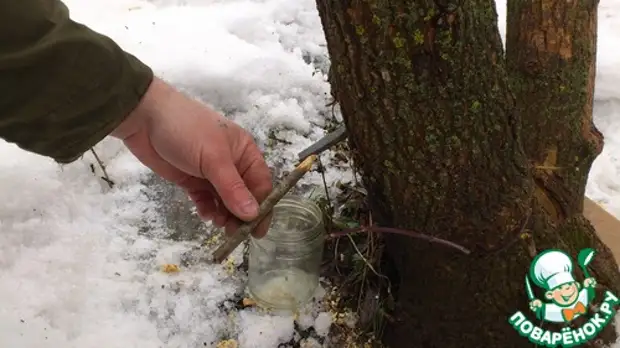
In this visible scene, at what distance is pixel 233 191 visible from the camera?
1.24m

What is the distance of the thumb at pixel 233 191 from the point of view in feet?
4.05

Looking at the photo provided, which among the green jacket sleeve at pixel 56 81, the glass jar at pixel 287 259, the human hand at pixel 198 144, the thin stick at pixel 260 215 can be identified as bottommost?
the glass jar at pixel 287 259

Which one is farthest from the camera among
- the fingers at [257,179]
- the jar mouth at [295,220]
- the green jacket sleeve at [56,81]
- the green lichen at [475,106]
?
the jar mouth at [295,220]

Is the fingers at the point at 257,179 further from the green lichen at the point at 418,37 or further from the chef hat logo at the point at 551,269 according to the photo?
the chef hat logo at the point at 551,269

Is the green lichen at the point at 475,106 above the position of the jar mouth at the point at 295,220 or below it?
above

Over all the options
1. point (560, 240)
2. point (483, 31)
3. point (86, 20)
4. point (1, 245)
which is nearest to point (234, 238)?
point (483, 31)

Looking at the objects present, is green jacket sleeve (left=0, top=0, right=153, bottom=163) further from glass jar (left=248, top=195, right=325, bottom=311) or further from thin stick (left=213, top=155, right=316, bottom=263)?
glass jar (left=248, top=195, right=325, bottom=311)

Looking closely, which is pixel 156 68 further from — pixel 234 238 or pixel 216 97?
pixel 234 238

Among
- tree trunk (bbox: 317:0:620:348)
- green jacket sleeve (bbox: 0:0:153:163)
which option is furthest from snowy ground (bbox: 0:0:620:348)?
green jacket sleeve (bbox: 0:0:153:163)

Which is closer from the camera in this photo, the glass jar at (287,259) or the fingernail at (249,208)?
the fingernail at (249,208)

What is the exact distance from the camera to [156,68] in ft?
7.61
